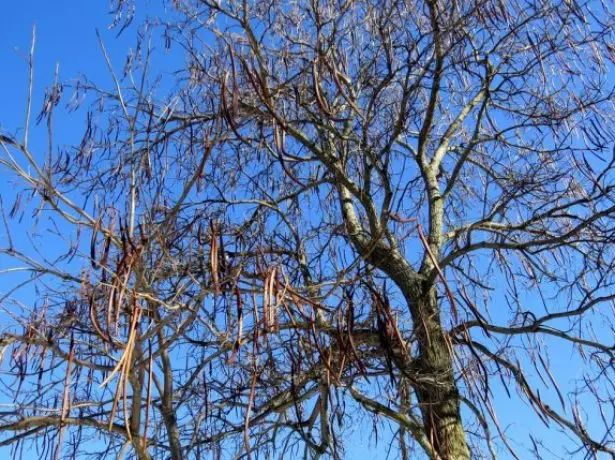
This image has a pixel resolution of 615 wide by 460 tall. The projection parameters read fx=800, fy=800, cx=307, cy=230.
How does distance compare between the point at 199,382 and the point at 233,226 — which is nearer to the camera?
the point at 199,382

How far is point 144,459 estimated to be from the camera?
8.82 ft

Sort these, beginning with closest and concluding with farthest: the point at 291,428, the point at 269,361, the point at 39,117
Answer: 1. the point at 269,361
2. the point at 39,117
3. the point at 291,428

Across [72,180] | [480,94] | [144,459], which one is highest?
[480,94]

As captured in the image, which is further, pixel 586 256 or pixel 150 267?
pixel 586 256

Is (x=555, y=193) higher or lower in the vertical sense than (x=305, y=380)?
higher

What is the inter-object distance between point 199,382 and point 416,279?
4.21 feet

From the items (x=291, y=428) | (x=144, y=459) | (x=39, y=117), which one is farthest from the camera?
(x=291, y=428)

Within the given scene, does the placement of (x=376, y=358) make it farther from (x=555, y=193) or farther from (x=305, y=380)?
(x=555, y=193)

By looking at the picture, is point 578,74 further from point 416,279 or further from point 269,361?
point 269,361

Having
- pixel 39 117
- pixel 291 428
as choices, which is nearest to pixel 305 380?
pixel 291 428

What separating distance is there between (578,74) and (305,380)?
208 cm

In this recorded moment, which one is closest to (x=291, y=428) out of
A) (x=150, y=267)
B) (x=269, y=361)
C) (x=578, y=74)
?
(x=269, y=361)

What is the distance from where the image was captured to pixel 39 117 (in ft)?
10.7

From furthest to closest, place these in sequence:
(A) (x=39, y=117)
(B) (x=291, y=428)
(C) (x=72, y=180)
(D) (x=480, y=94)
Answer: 1. (D) (x=480, y=94)
2. (C) (x=72, y=180)
3. (B) (x=291, y=428)
4. (A) (x=39, y=117)
